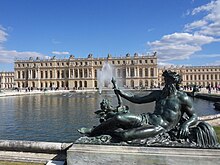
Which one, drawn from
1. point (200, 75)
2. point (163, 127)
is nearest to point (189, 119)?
point (163, 127)

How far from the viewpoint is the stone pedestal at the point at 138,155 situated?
3.60 meters

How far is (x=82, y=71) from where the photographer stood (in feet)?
346

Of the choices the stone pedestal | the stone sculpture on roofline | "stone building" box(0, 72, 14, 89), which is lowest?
the stone pedestal

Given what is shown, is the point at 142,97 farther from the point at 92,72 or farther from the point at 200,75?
the point at 200,75

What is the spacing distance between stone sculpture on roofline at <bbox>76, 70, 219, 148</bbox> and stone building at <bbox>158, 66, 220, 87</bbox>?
351 feet

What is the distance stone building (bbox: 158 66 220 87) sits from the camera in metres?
110

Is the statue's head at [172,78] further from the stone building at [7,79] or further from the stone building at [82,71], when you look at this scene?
the stone building at [7,79]

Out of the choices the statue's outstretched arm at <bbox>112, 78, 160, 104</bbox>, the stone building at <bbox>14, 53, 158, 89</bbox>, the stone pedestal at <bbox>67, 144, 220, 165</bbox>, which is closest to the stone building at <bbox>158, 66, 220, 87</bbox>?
the stone building at <bbox>14, 53, 158, 89</bbox>

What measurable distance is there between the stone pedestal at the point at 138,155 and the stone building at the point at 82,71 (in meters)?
93.1

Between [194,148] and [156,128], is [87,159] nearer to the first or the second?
[156,128]

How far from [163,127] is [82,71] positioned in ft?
335

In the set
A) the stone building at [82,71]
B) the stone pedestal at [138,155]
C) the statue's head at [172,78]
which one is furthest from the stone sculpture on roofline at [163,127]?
the stone building at [82,71]

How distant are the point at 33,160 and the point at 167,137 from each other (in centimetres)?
269

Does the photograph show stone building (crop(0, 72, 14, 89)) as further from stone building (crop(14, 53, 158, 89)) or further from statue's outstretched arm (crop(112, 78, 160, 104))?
statue's outstretched arm (crop(112, 78, 160, 104))
